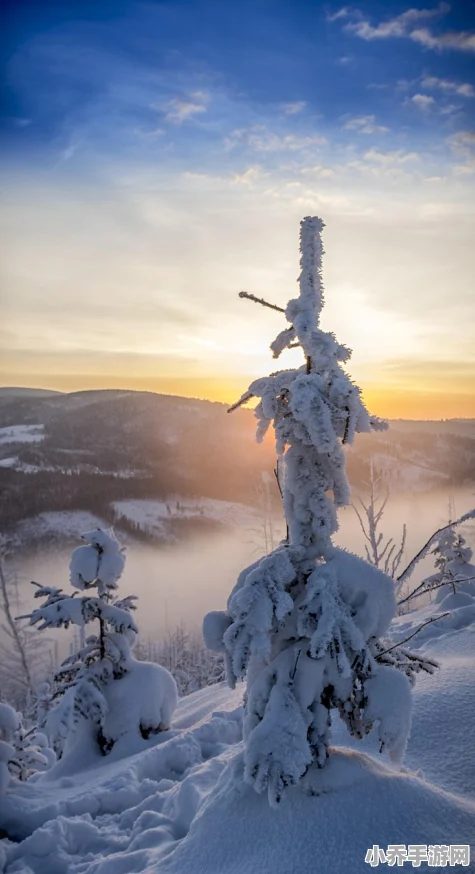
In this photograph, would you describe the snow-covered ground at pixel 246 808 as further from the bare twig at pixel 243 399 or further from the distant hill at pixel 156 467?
the distant hill at pixel 156 467

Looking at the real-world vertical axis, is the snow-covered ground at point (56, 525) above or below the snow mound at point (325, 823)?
below

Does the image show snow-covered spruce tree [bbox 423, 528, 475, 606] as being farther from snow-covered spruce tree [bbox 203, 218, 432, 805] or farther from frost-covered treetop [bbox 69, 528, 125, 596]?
snow-covered spruce tree [bbox 203, 218, 432, 805]

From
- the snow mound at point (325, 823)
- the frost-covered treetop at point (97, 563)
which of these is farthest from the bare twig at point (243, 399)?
the frost-covered treetop at point (97, 563)

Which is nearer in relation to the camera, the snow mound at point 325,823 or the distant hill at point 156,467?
the snow mound at point 325,823

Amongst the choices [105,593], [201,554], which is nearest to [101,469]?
[201,554]

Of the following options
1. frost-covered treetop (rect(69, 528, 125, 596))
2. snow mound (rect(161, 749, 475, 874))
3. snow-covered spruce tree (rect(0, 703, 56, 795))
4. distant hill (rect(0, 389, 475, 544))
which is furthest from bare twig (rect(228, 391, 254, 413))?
distant hill (rect(0, 389, 475, 544))

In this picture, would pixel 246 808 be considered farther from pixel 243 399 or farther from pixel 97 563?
pixel 97 563

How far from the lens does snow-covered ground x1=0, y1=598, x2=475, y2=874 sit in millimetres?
3576

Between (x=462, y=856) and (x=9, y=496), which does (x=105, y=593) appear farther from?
(x=9, y=496)

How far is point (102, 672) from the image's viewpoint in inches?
414

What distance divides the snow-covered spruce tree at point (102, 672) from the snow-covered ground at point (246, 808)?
1236 mm

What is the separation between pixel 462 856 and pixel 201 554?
128 metres

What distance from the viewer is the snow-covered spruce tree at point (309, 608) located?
384cm

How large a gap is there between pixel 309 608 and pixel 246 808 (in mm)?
1845
